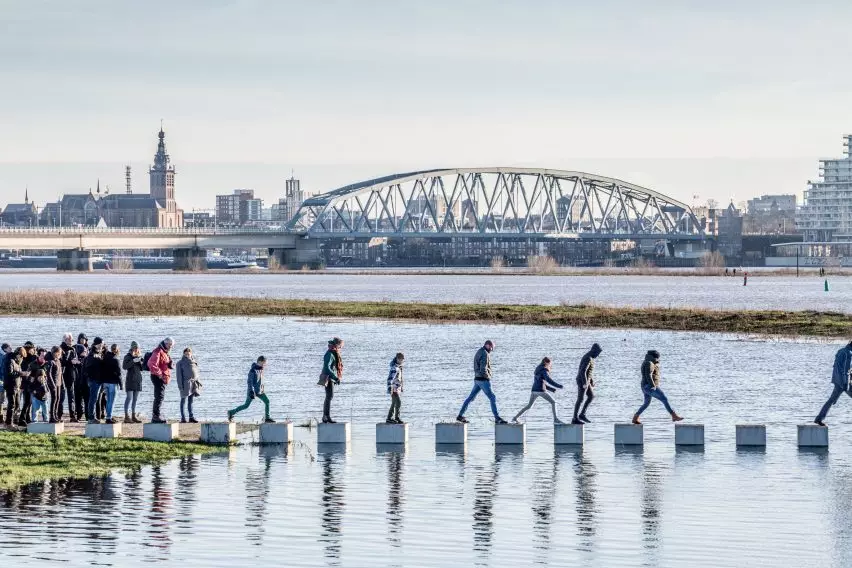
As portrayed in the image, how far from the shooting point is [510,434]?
1302 inches

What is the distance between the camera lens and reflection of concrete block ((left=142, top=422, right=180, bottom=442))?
3231 centimetres

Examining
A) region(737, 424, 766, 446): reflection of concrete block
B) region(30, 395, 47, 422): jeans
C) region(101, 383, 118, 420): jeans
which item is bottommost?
region(737, 424, 766, 446): reflection of concrete block

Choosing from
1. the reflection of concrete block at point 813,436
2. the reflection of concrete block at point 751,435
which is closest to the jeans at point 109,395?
the reflection of concrete block at point 751,435

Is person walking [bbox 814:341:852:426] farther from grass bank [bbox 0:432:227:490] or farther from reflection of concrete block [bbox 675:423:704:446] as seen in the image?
grass bank [bbox 0:432:227:490]

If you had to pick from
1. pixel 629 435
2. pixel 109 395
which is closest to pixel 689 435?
pixel 629 435

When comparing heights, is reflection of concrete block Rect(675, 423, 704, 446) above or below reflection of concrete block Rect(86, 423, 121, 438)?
below

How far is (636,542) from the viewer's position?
2272 centimetres

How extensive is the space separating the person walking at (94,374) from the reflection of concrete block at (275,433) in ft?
11.6

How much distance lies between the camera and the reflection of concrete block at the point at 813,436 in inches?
1287

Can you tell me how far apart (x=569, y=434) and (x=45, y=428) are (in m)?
11.1

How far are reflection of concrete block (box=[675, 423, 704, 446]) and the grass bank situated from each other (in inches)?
377

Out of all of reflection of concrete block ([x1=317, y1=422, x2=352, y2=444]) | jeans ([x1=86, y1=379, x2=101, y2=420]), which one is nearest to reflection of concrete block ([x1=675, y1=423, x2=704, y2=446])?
reflection of concrete block ([x1=317, y1=422, x2=352, y2=444])

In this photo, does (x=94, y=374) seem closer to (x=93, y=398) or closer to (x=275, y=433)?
(x=93, y=398)

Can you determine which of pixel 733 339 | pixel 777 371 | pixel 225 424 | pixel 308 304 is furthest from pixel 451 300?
pixel 225 424
